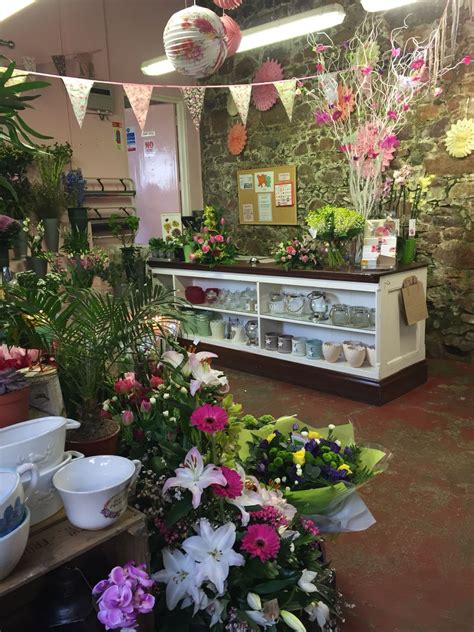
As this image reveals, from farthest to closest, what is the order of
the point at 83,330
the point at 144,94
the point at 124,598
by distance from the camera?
the point at 144,94 < the point at 83,330 < the point at 124,598

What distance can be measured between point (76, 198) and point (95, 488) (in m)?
5.06

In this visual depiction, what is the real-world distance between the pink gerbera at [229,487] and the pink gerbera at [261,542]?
0.10 metres

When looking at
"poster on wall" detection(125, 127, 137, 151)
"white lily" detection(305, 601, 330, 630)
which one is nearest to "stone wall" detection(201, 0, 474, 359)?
"poster on wall" detection(125, 127, 137, 151)

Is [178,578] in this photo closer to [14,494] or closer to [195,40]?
[14,494]

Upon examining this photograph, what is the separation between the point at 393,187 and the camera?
5035mm

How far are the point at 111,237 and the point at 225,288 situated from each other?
6.00 feet

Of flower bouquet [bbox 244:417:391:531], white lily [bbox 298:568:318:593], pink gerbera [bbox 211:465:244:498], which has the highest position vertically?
pink gerbera [bbox 211:465:244:498]

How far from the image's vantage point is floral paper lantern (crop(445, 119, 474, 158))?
15.1 ft

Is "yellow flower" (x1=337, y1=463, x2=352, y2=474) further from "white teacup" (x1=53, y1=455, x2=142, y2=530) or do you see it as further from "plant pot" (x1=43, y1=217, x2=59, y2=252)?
"plant pot" (x1=43, y1=217, x2=59, y2=252)

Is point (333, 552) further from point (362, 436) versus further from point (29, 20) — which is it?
point (29, 20)

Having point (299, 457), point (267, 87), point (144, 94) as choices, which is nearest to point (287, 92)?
point (144, 94)

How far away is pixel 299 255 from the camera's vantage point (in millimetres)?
4371

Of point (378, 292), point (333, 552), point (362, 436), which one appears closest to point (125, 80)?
point (378, 292)

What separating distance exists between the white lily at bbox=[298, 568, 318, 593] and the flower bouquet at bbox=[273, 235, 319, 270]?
3098 millimetres
